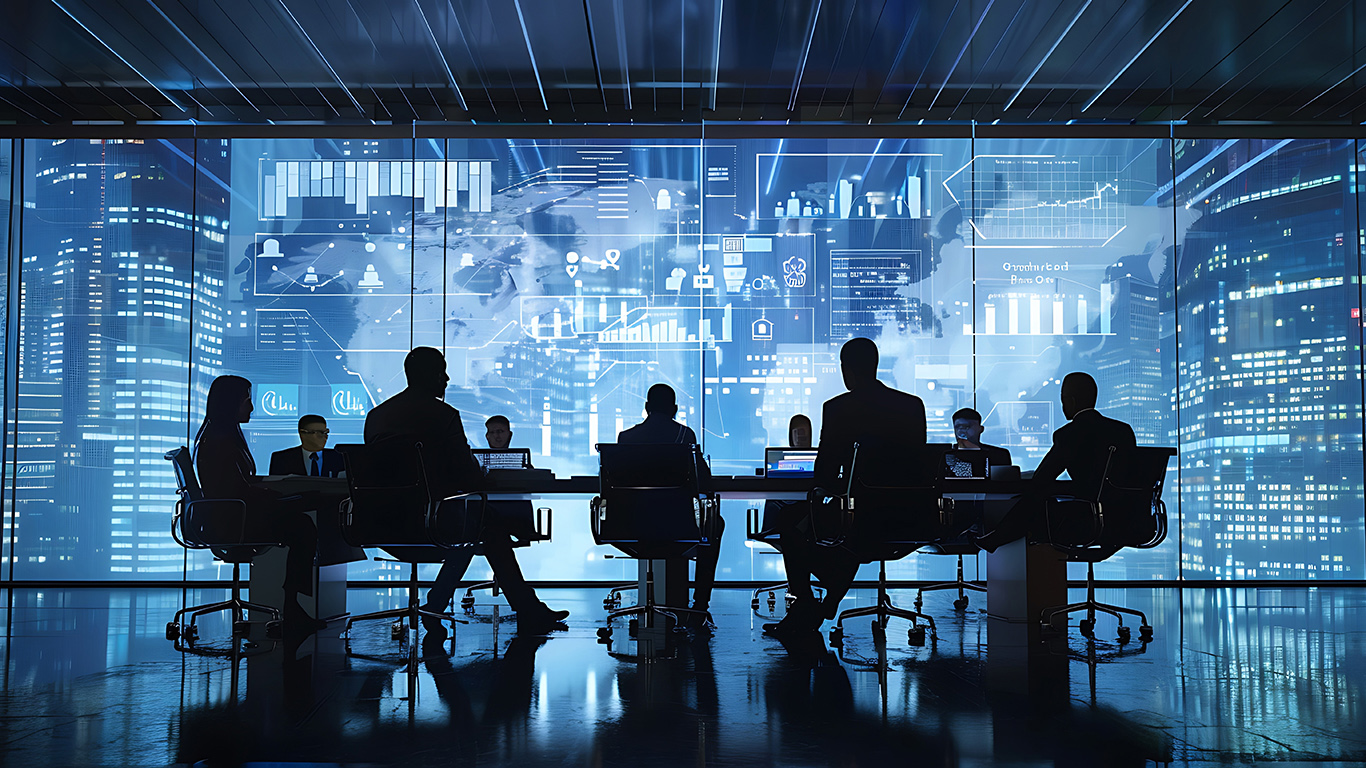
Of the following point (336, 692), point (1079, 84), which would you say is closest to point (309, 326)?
point (336, 692)

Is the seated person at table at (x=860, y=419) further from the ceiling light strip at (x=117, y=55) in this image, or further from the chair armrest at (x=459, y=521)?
the ceiling light strip at (x=117, y=55)

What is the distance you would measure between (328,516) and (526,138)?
376cm

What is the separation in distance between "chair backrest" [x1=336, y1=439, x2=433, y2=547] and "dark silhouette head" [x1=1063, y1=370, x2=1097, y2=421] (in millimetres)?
2986

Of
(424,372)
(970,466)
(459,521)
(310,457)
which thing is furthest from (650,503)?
(310,457)

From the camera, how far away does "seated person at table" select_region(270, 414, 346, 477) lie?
5578mm

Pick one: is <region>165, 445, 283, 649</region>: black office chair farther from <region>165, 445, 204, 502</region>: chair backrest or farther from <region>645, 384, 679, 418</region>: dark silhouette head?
<region>645, 384, 679, 418</region>: dark silhouette head

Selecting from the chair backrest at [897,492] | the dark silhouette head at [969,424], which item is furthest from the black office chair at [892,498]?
the dark silhouette head at [969,424]

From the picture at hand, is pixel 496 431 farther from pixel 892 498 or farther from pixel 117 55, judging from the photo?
pixel 117 55

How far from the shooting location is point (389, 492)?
4.16m

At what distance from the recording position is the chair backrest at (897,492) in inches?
164

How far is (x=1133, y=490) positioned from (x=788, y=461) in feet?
5.31

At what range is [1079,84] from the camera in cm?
691

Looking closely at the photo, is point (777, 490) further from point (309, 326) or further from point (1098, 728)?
point (309, 326)

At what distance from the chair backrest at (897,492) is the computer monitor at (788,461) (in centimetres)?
65
